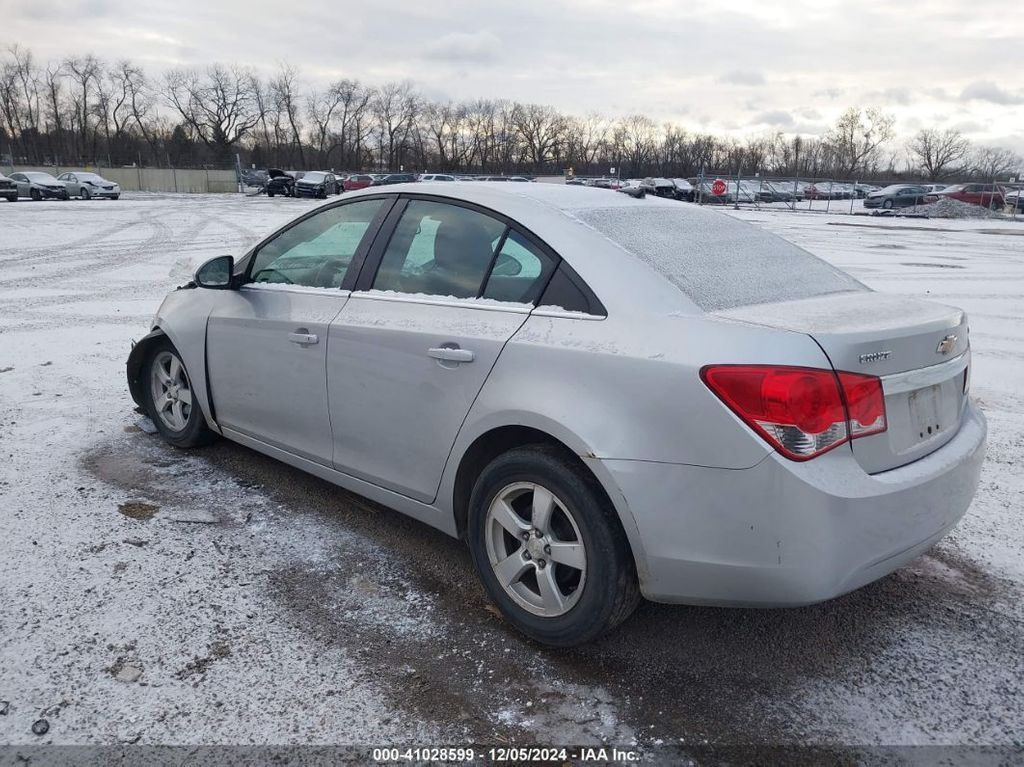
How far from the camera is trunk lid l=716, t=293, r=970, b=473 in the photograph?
7.64 feet

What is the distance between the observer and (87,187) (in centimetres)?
3881

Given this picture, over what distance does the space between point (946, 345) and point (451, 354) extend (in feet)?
5.74

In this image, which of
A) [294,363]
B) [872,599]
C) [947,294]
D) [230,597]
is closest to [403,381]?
[294,363]

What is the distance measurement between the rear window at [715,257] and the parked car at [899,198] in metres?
40.9

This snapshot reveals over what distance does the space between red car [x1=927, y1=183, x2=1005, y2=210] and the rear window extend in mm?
40774

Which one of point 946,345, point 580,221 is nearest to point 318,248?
point 580,221

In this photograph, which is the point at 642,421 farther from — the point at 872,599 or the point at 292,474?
the point at 292,474

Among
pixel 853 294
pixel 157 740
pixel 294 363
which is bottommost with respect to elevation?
pixel 157 740

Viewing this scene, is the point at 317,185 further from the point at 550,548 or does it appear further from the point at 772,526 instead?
the point at 772,526

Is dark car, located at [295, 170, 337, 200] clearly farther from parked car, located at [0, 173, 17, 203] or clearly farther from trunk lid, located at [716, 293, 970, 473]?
trunk lid, located at [716, 293, 970, 473]

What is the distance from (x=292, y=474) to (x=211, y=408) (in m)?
0.58

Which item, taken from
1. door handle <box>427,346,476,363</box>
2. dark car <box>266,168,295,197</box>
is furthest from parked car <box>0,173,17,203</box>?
door handle <box>427,346,476,363</box>

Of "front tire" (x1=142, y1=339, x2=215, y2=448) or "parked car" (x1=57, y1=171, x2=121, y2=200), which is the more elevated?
→ "parked car" (x1=57, y1=171, x2=121, y2=200)

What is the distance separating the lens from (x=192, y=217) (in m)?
25.8
